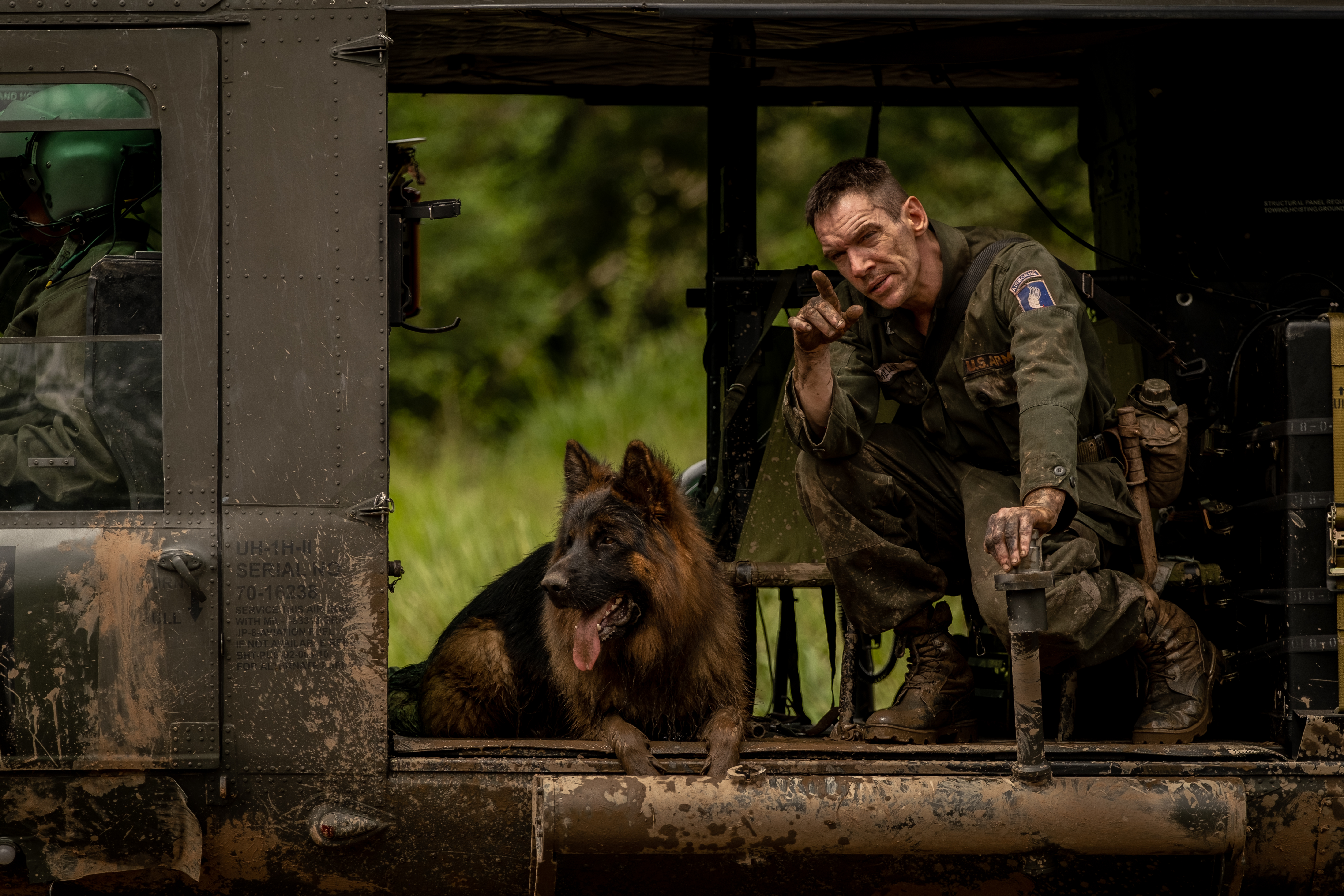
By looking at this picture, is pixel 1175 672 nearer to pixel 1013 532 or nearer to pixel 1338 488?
pixel 1338 488

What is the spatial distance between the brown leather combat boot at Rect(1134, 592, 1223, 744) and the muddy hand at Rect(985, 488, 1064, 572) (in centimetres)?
78

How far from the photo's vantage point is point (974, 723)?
405cm

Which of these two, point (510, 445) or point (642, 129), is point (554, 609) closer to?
point (510, 445)

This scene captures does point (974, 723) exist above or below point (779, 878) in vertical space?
above

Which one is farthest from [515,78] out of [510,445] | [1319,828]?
[510,445]

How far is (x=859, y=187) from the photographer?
3.82 m

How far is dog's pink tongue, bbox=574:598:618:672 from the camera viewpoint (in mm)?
3873

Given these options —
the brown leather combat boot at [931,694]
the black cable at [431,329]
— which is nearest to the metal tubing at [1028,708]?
the brown leather combat boot at [931,694]

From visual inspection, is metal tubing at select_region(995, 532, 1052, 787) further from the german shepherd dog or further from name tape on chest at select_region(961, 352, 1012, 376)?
the german shepherd dog

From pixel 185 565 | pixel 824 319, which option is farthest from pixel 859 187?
pixel 185 565

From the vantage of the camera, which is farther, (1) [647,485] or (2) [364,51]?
(1) [647,485]

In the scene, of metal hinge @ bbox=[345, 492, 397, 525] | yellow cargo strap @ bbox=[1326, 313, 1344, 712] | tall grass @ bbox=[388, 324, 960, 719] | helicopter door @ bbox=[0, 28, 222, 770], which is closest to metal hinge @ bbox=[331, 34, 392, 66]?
helicopter door @ bbox=[0, 28, 222, 770]

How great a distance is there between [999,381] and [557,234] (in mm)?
11816

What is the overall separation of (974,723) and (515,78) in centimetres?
330
